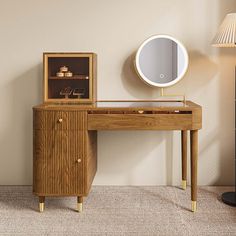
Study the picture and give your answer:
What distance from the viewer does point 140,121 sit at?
2775 mm

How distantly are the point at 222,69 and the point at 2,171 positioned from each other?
192 cm

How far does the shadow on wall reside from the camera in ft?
11.1

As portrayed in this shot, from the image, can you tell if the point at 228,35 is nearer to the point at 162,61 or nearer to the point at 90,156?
the point at 162,61

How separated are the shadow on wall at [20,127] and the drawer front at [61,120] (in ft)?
2.14

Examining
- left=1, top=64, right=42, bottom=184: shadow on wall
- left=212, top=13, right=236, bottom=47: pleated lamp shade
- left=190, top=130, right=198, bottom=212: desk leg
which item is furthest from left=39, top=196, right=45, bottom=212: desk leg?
left=212, top=13, right=236, bottom=47: pleated lamp shade

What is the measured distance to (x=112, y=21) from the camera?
3.34 m

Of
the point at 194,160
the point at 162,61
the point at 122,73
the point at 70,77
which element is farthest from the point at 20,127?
the point at 194,160

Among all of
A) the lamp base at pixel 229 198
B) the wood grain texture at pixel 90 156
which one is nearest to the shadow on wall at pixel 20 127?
the wood grain texture at pixel 90 156

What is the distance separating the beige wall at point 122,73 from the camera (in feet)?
10.9

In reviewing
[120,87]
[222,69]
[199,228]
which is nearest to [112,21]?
[120,87]

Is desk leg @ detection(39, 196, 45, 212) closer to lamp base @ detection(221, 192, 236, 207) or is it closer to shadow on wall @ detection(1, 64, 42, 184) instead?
shadow on wall @ detection(1, 64, 42, 184)

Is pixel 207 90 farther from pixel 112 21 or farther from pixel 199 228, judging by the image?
pixel 199 228

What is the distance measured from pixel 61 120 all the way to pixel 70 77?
51cm

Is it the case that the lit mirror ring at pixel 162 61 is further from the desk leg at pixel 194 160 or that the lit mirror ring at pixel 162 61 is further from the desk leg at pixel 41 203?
the desk leg at pixel 41 203
